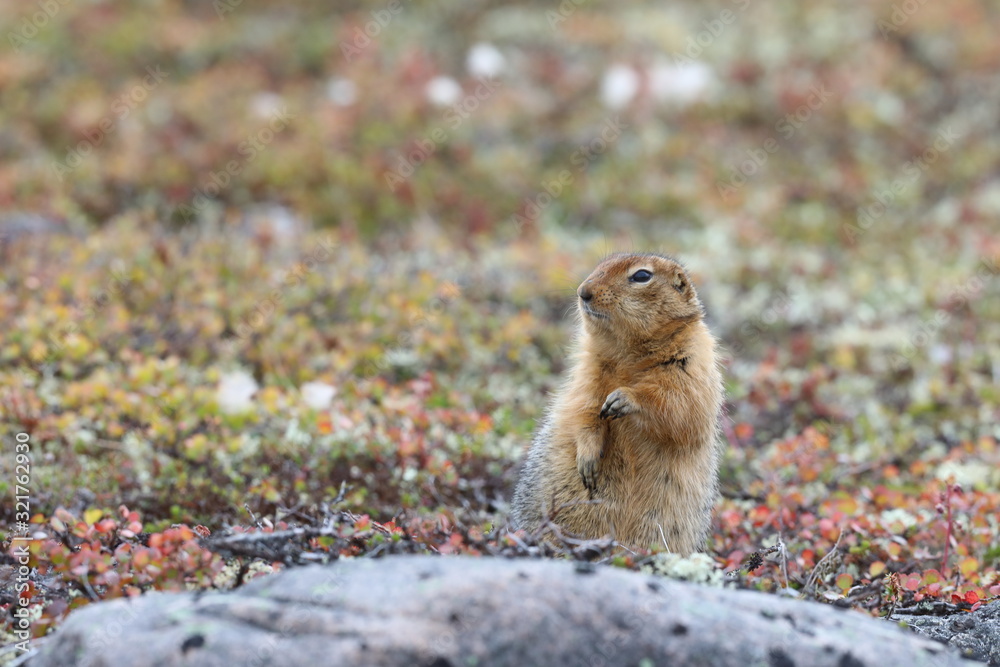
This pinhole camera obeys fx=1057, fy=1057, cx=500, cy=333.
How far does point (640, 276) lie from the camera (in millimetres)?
6590

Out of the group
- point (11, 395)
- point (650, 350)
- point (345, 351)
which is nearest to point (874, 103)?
point (345, 351)

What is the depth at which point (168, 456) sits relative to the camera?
7.94 m

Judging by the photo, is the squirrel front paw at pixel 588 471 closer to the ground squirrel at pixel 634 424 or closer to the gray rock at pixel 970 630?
the ground squirrel at pixel 634 424

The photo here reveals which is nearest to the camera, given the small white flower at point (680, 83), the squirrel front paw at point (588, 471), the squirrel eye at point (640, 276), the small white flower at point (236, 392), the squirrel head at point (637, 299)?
the squirrel front paw at point (588, 471)

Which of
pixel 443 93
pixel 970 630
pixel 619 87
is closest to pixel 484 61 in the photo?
pixel 443 93

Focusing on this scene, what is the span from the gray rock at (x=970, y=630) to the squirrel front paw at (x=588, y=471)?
69.0 inches

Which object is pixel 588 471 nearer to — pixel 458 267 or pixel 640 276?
pixel 640 276

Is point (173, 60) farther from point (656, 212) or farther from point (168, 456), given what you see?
point (168, 456)

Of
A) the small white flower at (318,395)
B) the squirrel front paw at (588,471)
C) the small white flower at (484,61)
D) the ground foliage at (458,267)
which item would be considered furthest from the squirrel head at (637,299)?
the small white flower at (484,61)

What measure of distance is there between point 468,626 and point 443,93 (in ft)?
44.2

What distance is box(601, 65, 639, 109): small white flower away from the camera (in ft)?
56.3

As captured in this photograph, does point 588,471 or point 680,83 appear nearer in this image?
point 588,471

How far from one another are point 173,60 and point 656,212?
8866 mm

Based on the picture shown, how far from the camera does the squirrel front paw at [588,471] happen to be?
19.3 feet
